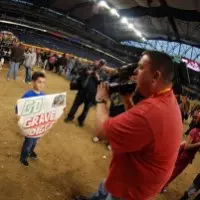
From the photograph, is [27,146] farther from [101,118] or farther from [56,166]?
[101,118]

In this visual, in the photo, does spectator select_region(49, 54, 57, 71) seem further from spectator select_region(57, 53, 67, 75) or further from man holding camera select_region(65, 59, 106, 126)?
man holding camera select_region(65, 59, 106, 126)

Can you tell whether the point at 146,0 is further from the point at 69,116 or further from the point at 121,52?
the point at 121,52

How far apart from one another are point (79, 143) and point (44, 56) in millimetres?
16353

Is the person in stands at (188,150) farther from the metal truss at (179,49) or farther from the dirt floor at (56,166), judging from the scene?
the metal truss at (179,49)

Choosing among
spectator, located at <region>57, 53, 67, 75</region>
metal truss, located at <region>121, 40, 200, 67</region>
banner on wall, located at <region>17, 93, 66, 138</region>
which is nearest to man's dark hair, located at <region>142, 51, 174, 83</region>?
banner on wall, located at <region>17, 93, 66, 138</region>

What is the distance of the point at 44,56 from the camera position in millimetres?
22641

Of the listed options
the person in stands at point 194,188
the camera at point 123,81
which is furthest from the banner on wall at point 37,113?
the person in stands at point 194,188

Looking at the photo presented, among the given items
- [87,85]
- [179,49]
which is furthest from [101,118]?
[179,49]

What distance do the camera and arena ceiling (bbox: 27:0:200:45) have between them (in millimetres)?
12787

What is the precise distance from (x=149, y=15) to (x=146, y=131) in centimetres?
1702

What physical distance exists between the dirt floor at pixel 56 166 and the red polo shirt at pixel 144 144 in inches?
95.3

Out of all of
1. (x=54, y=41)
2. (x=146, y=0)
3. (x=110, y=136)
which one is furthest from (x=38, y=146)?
(x=54, y=41)

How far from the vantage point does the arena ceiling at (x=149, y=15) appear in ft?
50.5

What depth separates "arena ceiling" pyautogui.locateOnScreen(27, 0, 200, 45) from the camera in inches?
606
